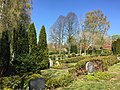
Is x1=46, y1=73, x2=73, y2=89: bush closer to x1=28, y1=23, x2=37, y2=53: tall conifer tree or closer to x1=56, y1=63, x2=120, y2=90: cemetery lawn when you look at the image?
x1=56, y1=63, x2=120, y2=90: cemetery lawn

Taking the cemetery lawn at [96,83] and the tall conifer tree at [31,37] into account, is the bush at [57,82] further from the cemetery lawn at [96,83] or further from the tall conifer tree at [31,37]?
the tall conifer tree at [31,37]

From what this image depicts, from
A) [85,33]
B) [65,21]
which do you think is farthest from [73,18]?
[85,33]

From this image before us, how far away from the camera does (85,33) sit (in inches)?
1923

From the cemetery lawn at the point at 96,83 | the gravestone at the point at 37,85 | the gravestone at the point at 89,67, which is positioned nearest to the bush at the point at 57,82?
the cemetery lawn at the point at 96,83

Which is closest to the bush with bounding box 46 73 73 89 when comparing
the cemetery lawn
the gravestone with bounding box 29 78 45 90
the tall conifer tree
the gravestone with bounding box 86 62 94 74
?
the cemetery lawn

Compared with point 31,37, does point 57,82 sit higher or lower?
lower

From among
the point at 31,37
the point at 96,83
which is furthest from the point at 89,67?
the point at 31,37

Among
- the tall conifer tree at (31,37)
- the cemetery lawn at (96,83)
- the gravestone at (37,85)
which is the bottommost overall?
the cemetery lawn at (96,83)

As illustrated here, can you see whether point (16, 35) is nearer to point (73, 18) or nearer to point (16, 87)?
point (16, 87)

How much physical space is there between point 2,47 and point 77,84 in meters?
9.30

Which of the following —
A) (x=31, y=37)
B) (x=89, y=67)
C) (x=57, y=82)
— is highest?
(x=31, y=37)

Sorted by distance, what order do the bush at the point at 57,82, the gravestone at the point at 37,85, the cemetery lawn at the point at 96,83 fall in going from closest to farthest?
the gravestone at the point at 37,85
the cemetery lawn at the point at 96,83
the bush at the point at 57,82

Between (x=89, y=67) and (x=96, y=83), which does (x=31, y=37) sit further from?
(x=96, y=83)

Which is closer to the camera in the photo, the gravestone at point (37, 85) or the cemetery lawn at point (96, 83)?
the gravestone at point (37, 85)
